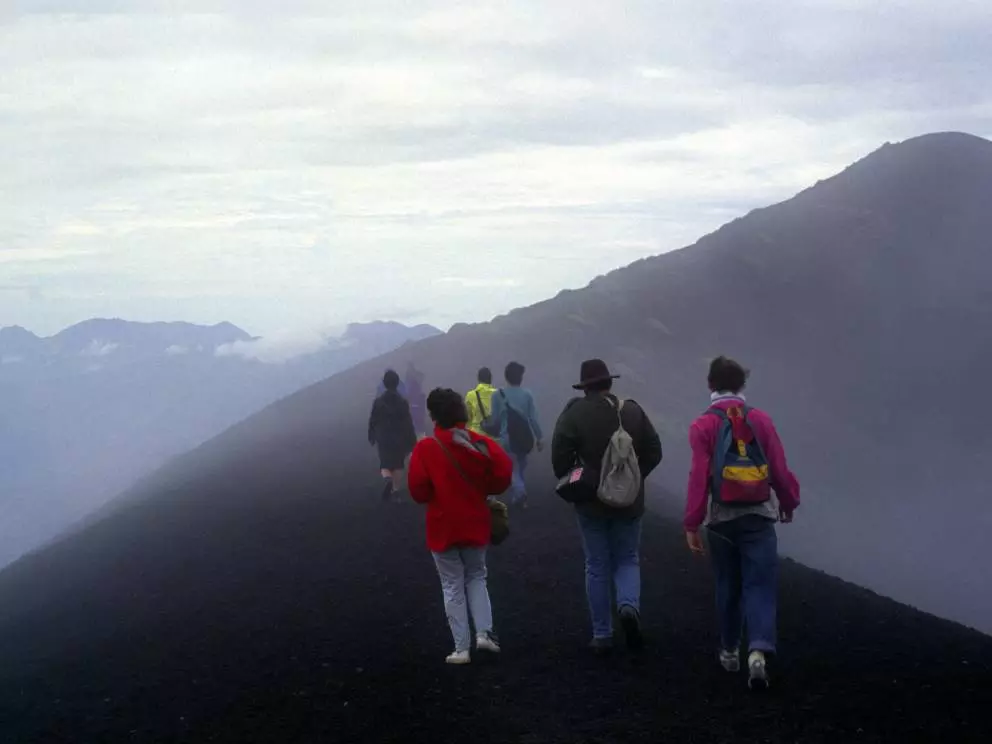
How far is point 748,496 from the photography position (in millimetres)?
8195

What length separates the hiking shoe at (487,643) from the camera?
31.8ft

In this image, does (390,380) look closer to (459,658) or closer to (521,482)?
(521,482)

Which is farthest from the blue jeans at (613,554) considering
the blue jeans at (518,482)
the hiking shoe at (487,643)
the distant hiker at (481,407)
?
the blue jeans at (518,482)

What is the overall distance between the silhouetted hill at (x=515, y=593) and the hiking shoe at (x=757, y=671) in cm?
18

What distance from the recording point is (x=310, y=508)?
21.6 m

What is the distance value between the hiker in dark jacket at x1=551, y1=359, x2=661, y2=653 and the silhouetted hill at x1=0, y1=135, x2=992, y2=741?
0.72 m

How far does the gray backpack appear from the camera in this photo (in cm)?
899

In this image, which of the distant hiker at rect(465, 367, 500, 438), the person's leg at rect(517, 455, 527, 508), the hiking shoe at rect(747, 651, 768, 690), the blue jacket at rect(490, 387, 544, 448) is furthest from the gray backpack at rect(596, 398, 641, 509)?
the person's leg at rect(517, 455, 527, 508)

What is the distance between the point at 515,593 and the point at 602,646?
3571mm

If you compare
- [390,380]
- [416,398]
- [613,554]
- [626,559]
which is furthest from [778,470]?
[416,398]

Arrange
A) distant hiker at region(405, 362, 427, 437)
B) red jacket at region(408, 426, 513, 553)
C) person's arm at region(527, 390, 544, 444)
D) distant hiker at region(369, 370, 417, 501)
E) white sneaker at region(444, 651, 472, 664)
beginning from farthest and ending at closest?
distant hiker at region(405, 362, 427, 437) → distant hiker at region(369, 370, 417, 501) → person's arm at region(527, 390, 544, 444) → white sneaker at region(444, 651, 472, 664) → red jacket at region(408, 426, 513, 553)

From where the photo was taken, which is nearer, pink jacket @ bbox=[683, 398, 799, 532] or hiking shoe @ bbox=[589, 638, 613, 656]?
pink jacket @ bbox=[683, 398, 799, 532]

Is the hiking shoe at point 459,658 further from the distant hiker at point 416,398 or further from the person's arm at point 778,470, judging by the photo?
the distant hiker at point 416,398

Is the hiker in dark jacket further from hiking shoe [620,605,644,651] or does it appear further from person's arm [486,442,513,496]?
person's arm [486,442,513,496]
